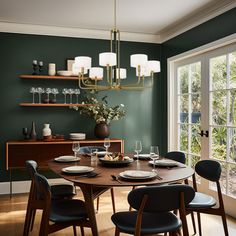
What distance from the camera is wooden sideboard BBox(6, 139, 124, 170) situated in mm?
4355

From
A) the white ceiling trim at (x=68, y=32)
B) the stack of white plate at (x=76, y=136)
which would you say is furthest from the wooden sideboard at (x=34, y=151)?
the white ceiling trim at (x=68, y=32)

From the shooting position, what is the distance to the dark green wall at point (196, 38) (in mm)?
3699

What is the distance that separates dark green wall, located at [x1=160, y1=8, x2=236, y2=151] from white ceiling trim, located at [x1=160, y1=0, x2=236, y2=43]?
0.05 metres

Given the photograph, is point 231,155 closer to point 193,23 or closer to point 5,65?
point 193,23

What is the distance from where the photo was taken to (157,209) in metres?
2.00

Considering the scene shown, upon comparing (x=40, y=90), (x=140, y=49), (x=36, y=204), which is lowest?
(x=36, y=204)

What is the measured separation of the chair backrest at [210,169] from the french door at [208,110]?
909 mm

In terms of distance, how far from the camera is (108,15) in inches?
169

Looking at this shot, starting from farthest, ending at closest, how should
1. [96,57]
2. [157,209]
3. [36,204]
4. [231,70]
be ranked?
[96,57], [231,70], [36,204], [157,209]

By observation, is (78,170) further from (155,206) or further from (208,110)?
(208,110)

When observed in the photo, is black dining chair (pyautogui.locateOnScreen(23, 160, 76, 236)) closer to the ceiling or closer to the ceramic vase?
the ceramic vase

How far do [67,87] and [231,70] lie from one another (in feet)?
8.24

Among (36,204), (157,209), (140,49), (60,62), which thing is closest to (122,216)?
(157,209)

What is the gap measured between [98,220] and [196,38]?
9.10ft
